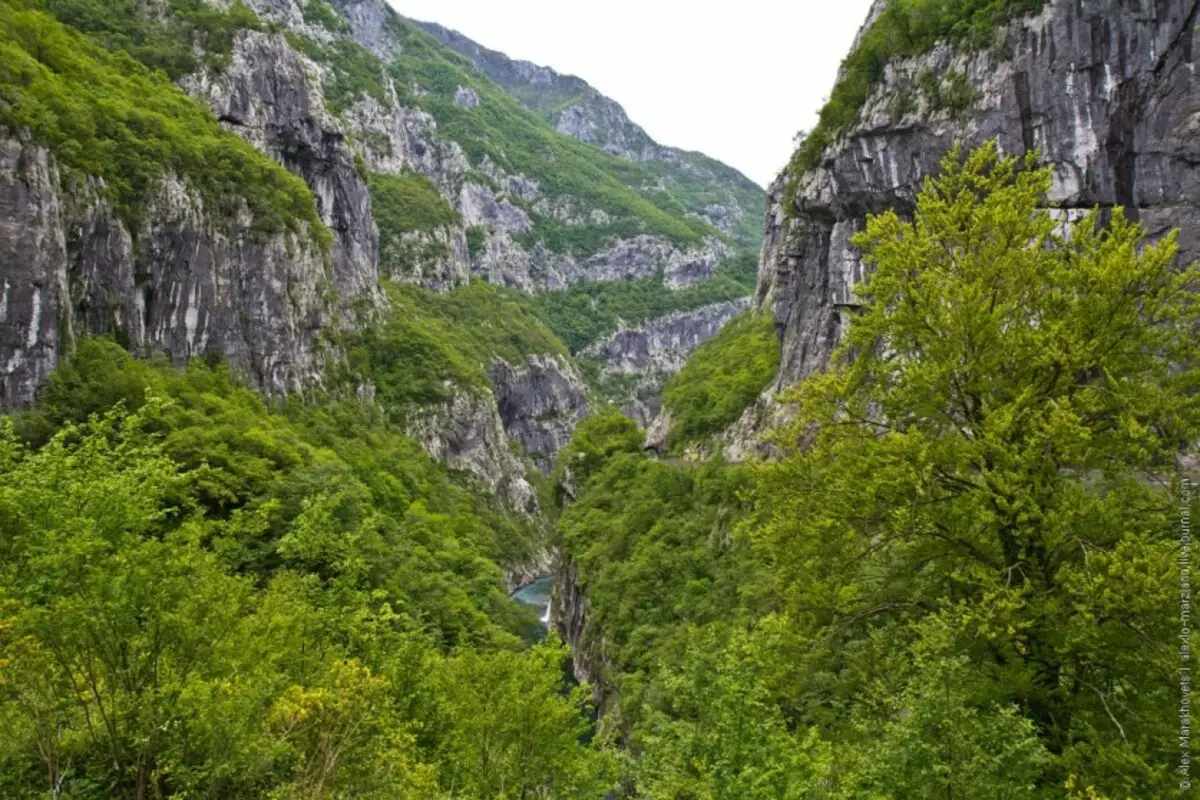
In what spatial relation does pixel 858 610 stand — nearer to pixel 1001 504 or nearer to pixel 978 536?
pixel 978 536

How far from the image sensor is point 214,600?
32.4ft

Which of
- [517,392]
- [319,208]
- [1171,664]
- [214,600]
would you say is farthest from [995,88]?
[517,392]

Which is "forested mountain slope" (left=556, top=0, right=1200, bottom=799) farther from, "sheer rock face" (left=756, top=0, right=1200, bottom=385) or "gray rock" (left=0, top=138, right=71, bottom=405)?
"gray rock" (left=0, top=138, right=71, bottom=405)

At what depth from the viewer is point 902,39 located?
1460 inches

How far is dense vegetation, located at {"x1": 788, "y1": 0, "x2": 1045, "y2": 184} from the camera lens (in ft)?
106

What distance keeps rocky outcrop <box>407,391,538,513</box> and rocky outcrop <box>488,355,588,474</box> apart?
22457mm

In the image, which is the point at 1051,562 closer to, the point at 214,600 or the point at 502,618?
the point at 214,600

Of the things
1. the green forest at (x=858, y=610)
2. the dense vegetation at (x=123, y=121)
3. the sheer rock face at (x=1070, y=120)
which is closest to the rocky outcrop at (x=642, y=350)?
the dense vegetation at (x=123, y=121)

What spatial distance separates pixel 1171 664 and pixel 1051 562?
5.72 feet

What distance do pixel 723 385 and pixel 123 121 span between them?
4721cm

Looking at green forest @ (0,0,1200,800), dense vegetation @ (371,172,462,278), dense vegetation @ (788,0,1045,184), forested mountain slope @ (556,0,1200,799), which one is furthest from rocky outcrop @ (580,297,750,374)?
forested mountain slope @ (556,0,1200,799)

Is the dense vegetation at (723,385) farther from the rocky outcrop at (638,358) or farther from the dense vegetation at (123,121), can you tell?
the rocky outcrop at (638,358)

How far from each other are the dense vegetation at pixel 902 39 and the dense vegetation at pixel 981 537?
2716 centimetres

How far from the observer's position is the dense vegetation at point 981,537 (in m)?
7.44
